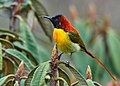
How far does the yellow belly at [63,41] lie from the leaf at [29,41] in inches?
15.3

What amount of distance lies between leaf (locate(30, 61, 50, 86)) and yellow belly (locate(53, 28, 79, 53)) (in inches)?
7.8

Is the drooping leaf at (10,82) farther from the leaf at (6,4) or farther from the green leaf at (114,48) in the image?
the green leaf at (114,48)

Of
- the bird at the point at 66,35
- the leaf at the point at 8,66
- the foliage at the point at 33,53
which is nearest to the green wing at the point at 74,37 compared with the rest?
the bird at the point at 66,35

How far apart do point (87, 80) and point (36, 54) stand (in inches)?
26.9

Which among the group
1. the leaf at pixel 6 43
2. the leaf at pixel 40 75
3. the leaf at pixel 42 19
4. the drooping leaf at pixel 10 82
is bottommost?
the drooping leaf at pixel 10 82

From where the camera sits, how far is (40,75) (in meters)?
1.59

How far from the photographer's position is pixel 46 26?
7.90ft

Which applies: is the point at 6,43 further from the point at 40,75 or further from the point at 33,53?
the point at 40,75

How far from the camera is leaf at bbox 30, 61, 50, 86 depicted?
1.58 metres

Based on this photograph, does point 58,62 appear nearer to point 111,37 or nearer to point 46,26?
point 46,26

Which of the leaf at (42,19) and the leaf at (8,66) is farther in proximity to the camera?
the leaf at (42,19)

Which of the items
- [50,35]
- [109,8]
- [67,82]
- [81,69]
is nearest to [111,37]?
[81,69]

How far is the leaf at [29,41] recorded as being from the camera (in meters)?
2.27

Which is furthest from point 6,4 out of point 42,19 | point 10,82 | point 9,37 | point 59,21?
point 10,82
